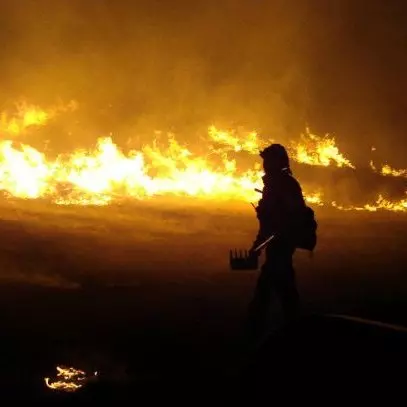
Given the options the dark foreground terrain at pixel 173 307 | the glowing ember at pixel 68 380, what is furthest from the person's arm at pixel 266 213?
the glowing ember at pixel 68 380

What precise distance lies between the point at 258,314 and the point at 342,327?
5246mm

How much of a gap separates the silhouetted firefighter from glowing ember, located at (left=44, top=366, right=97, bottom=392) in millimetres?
2697

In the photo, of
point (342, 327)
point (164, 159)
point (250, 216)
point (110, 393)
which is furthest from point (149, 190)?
point (342, 327)

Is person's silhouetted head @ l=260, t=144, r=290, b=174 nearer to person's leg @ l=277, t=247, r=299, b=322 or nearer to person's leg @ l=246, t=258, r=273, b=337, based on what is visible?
person's leg @ l=277, t=247, r=299, b=322

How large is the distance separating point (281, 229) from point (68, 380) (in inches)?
144

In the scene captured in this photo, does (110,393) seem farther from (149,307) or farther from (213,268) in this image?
(213,268)

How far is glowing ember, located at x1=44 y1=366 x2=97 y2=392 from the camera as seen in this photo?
7.13 meters

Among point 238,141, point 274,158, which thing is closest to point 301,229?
point 274,158

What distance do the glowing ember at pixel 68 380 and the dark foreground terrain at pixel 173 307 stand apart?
152 millimetres

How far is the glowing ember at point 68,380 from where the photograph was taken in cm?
713

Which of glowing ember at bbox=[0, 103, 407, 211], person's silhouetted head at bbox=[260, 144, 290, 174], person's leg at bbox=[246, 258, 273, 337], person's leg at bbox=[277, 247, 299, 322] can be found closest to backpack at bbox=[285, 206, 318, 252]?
person's leg at bbox=[277, 247, 299, 322]

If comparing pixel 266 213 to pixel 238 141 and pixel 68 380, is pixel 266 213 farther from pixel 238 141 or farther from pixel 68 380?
pixel 238 141

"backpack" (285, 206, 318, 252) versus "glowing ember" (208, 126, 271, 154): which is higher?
"glowing ember" (208, 126, 271, 154)

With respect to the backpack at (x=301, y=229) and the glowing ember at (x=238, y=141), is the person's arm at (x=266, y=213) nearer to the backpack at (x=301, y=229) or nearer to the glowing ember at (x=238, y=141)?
the backpack at (x=301, y=229)
